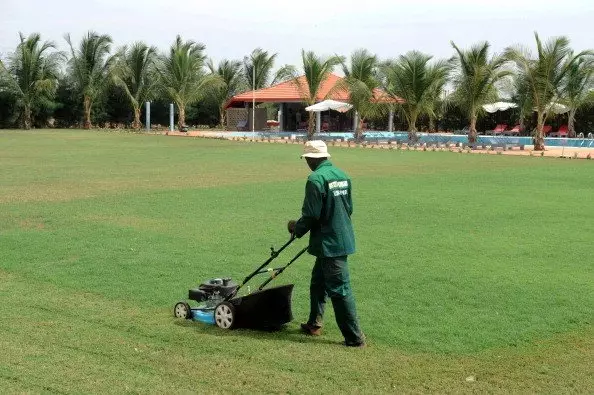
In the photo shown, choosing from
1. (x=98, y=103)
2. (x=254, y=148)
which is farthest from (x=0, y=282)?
(x=98, y=103)

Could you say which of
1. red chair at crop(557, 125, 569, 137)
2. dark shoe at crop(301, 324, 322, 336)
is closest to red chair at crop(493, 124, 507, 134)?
red chair at crop(557, 125, 569, 137)

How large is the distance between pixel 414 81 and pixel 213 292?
109 feet

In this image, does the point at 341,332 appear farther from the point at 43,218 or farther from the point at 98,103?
the point at 98,103

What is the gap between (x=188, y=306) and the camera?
21.3ft

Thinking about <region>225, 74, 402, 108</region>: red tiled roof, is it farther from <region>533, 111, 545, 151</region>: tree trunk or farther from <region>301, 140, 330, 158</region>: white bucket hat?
<region>301, 140, 330, 158</region>: white bucket hat

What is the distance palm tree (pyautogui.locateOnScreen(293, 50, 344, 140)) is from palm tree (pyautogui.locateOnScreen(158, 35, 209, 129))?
27.2ft

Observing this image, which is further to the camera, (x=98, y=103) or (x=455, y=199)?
(x=98, y=103)

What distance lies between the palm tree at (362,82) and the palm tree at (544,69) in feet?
30.7

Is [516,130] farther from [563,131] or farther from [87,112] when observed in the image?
[87,112]

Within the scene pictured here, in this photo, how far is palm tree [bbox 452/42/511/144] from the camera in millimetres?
35594

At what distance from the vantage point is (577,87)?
39.5 meters

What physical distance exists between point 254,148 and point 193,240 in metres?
24.1

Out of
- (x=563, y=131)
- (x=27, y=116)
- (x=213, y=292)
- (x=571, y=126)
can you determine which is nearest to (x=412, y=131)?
(x=571, y=126)

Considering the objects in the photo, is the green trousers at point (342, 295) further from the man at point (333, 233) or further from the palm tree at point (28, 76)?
the palm tree at point (28, 76)
